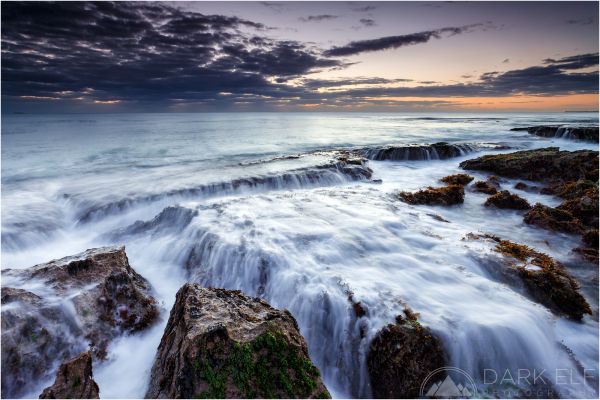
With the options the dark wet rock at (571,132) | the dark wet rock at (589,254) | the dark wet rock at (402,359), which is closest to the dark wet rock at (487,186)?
the dark wet rock at (589,254)

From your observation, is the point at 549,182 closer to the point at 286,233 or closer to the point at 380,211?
the point at 380,211

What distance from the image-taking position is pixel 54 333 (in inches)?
192

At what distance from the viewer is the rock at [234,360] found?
3.29 meters

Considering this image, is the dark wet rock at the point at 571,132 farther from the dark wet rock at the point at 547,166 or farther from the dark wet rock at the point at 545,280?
the dark wet rock at the point at 545,280

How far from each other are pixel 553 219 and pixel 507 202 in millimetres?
1874

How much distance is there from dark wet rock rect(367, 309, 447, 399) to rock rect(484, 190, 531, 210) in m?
8.58

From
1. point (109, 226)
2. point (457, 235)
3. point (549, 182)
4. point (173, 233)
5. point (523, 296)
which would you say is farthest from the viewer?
point (549, 182)

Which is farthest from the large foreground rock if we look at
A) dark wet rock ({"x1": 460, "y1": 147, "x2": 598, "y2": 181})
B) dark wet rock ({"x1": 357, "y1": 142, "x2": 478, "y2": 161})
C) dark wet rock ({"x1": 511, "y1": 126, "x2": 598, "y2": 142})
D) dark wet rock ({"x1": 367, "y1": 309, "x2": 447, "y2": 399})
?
dark wet rock ({"x1": 511, "y1": 126, "x2": 598, "y2": 142})

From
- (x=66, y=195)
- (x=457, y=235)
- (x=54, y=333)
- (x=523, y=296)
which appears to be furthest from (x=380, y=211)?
(x=66, y=195)

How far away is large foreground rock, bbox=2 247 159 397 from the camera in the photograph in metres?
4.50

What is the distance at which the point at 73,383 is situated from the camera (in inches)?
134

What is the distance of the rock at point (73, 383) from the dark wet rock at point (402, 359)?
3699 millimetres

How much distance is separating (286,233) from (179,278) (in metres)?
3.07

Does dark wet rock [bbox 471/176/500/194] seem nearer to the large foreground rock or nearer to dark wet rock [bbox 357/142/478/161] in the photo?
dark wet rock [bbox 357/142/478/161]
